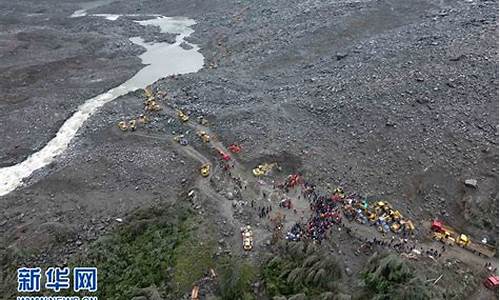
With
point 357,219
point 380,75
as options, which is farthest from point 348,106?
point 357,219

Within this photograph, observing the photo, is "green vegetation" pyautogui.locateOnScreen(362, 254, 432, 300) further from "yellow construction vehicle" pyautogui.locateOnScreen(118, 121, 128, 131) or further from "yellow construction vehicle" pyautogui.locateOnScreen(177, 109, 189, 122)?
"yellow construction vehicle" pyautogui.locateOnScreen(118, 121, 128, 131)

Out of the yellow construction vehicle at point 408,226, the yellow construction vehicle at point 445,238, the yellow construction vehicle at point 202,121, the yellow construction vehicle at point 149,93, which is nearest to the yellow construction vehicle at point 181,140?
the yellow construction vehicle at point 202,121

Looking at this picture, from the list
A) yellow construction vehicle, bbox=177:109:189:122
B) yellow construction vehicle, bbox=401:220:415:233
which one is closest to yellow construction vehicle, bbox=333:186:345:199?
yellow construction vehicle, bbox=401:220:415:233

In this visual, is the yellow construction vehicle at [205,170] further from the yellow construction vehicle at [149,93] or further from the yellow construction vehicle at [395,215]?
the yellow construction vehicle at [149,93]

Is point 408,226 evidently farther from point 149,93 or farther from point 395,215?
point 149,93

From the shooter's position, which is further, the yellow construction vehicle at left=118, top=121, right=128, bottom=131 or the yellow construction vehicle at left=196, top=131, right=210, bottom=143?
the yellow construction vehicle at left=118, top=121, right=128, bottom=131
